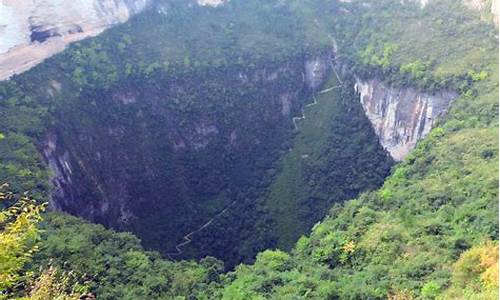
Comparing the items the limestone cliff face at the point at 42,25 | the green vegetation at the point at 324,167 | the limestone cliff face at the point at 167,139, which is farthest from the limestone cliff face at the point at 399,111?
the limestone cliff face at the point at 42,25

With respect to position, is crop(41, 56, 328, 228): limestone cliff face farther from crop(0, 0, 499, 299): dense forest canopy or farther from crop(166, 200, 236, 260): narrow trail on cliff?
crop(166, 200, 236, 260): narrow trail on cliff

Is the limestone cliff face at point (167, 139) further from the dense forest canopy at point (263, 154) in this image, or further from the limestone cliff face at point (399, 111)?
the limestone cliff face at point (399, 111)

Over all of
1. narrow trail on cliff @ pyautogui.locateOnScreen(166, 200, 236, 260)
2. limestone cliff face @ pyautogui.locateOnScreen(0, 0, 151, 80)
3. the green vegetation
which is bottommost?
narrow trail on cliff @ pyautogui.locateOnScreen(166, 200, 236, 260)

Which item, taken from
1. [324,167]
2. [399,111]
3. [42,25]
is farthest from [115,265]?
[399,111]

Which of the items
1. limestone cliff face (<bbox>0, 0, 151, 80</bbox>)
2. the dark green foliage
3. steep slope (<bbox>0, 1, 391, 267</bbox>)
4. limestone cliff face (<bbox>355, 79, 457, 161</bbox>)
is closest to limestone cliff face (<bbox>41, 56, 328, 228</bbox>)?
steep slope (<bbox>0, 1, 391, 267</bbox>)

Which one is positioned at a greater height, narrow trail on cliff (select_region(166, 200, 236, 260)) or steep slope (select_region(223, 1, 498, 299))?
steep slope (select_region(223, 1, 498, 299))

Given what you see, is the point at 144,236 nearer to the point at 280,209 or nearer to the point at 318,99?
the point at 280,209
